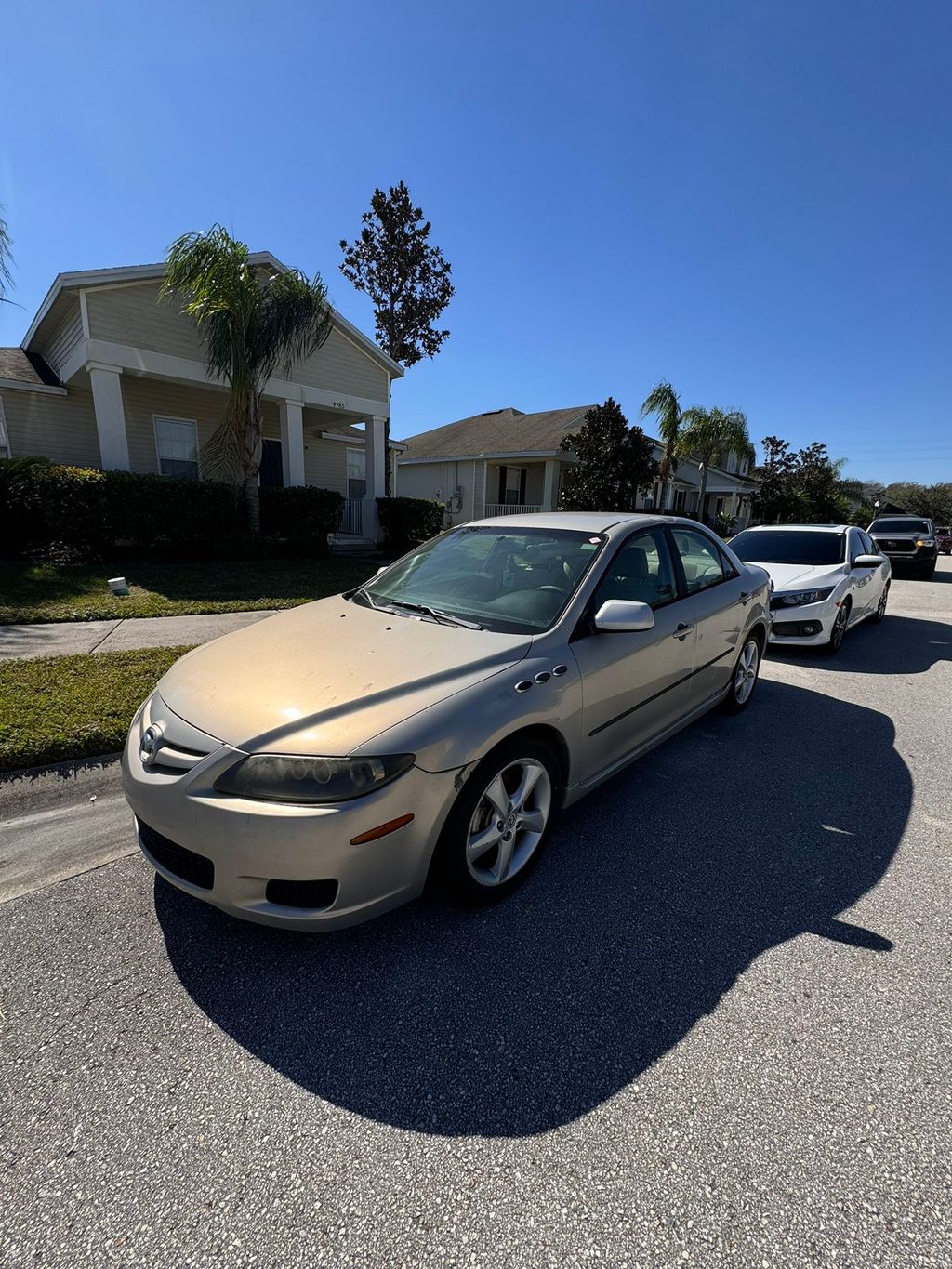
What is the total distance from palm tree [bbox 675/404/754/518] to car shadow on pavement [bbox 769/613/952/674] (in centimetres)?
1759

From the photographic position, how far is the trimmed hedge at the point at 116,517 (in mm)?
9898

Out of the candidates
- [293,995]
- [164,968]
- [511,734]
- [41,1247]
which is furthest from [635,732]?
[41,1247]

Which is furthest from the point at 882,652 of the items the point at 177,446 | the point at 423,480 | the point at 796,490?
the point at 796,490

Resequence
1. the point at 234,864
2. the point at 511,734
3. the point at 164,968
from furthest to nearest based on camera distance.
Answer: the point at 511,734, the point at 164,968, the point at 234,864

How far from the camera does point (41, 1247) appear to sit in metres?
1.36

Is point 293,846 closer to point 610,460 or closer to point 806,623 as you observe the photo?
point 806,623

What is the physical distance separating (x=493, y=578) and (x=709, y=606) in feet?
5.22

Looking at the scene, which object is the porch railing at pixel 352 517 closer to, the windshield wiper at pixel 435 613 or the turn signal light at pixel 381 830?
the windshield wiper at pixel 435 613

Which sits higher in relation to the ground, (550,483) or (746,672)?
(550,483)

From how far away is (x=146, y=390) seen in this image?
12.9 meters

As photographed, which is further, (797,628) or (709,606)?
(797,628)

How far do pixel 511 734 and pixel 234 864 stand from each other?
1.09 metres

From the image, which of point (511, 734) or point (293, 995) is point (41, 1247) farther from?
point (511, 734)

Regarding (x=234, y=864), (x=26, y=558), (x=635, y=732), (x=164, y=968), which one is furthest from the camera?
(x=26, y=558)
